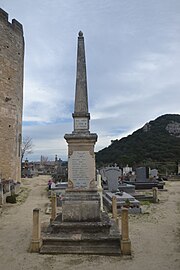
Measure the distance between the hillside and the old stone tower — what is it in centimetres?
2150

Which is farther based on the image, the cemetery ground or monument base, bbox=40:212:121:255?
monument base, bbox=40:212:121:255

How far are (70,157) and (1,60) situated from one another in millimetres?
15173

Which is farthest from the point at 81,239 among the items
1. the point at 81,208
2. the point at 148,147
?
the point at 148,147

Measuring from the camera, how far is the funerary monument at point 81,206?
19.9ft

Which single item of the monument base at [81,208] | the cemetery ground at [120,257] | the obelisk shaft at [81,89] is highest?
the obelisk shaft at [81,89]

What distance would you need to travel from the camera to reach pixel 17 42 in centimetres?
2150

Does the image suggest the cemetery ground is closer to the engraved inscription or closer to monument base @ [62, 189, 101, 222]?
monument base @ [62, 189, 101, 222]

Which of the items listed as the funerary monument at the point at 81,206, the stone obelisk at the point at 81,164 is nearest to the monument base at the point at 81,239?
the funerary monument at the point at 81,206

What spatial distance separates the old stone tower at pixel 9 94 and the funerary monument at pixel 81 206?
520 inches

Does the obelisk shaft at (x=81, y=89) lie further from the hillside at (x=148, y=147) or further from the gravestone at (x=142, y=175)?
the hillside at (x=148, y=147)

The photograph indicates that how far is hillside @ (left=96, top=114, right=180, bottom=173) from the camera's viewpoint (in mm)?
44172

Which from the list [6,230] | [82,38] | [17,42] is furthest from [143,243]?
[17,42]

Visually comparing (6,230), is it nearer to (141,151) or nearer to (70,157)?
(70,157)

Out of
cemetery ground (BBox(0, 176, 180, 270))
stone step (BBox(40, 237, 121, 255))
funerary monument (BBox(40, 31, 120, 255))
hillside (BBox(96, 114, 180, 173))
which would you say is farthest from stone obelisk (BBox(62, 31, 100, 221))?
hillside (BBox(96, 114, 180, 173))
